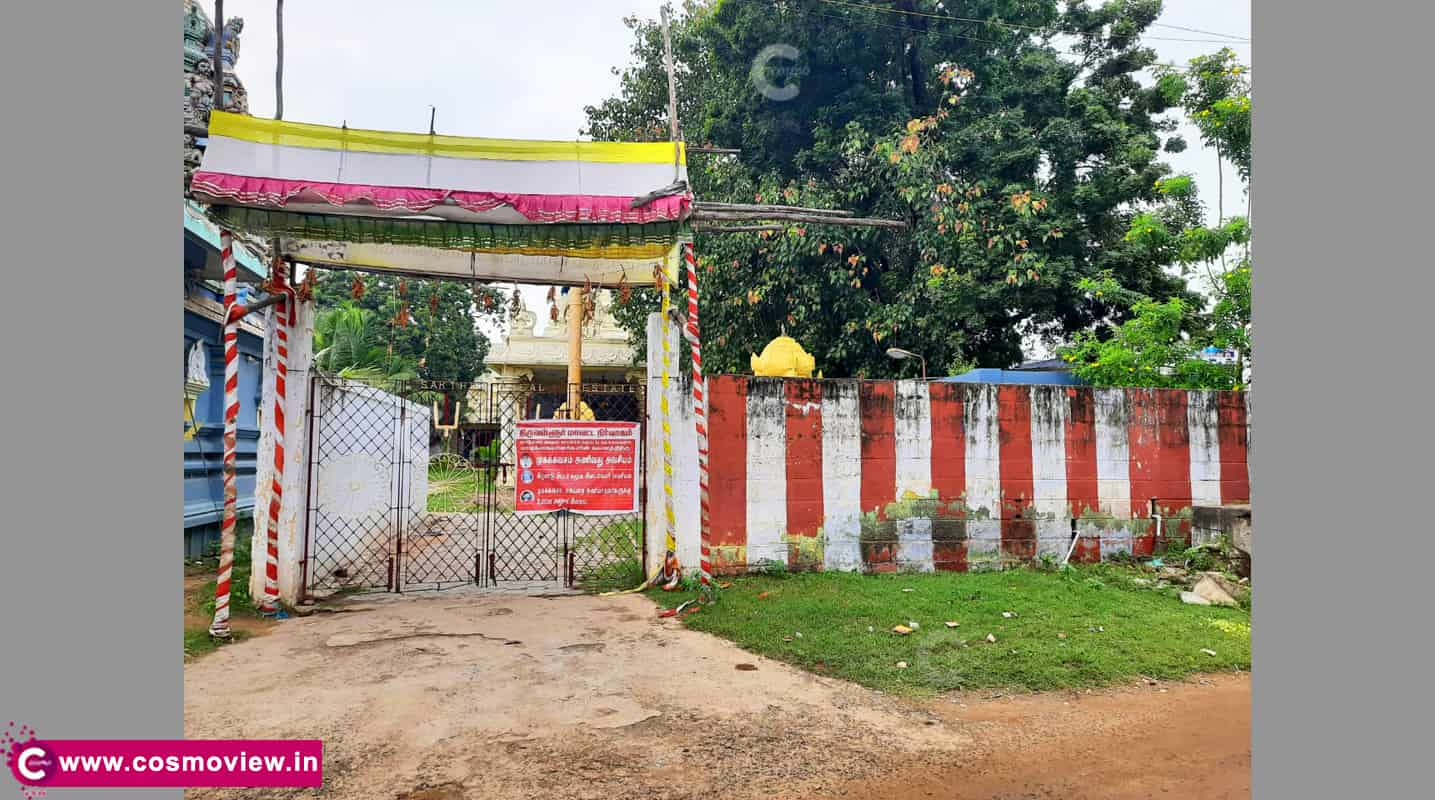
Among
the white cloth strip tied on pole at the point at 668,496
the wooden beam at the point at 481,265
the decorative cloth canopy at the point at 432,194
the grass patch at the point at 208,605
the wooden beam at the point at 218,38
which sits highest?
the wooden beam at the point at 218,38

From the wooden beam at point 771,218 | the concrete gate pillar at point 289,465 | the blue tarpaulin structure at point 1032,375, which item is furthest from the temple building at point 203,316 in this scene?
the blue tarpaulin structure at point 1032,375

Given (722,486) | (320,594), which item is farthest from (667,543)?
(320,594)

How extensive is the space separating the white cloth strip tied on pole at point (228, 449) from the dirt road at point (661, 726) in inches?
16.1

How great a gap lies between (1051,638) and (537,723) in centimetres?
362

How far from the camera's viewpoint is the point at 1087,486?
8367 mm

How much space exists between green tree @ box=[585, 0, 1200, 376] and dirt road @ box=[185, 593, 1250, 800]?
29.6 ft

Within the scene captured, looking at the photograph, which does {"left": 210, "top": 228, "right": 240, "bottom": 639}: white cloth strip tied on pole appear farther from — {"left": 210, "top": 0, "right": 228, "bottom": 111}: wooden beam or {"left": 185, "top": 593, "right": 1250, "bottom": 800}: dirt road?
{"left": 210, "top": 0, "right": 228, "bottom": 111}: wooden beam

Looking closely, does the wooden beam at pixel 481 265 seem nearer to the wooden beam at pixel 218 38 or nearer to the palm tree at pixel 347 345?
the wooden beam at pixel 218 38

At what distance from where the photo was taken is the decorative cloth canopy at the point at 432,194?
234 inches

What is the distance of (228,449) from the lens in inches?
231

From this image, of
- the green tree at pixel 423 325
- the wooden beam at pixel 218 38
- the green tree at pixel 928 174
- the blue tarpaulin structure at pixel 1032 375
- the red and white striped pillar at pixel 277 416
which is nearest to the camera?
the wooden beam at pixel 218 38

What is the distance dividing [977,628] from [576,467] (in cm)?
373

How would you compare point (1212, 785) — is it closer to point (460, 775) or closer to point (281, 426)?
point (460, 775)

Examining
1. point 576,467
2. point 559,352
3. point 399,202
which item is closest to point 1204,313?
point 576,467
